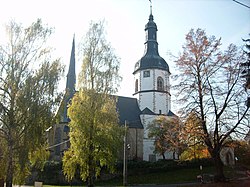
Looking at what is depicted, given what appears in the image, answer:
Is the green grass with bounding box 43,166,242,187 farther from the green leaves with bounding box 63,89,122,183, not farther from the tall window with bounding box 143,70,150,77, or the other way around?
the tall window with bounding box 143,70,150,77

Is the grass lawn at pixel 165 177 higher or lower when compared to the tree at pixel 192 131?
lower

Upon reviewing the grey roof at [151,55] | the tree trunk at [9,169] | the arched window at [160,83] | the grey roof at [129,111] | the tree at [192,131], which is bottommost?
the tree trunk at [9,169]

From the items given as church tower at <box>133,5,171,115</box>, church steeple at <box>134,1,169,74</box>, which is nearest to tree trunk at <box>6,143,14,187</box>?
church tower at <box>133,5,171,115</box>

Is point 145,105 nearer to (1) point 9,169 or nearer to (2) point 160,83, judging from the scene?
(2) point 160,83

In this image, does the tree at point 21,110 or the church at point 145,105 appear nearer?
the tree at point 21,110

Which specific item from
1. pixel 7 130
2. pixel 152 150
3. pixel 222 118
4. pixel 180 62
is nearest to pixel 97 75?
pixel 180 62

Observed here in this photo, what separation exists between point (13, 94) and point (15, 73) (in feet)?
3.99

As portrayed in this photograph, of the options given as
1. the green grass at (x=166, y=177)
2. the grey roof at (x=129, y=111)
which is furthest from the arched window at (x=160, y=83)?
the green grass at (x=166, y=177)

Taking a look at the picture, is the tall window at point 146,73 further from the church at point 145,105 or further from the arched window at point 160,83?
the arched window at point 160,83

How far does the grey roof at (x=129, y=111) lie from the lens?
45562mm

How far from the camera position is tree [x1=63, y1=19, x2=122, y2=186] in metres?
18.5

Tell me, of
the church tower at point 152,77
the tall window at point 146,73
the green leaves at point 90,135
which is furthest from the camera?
the tall window at point 146,73

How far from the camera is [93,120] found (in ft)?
61.7

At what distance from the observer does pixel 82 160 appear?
18.3 m
